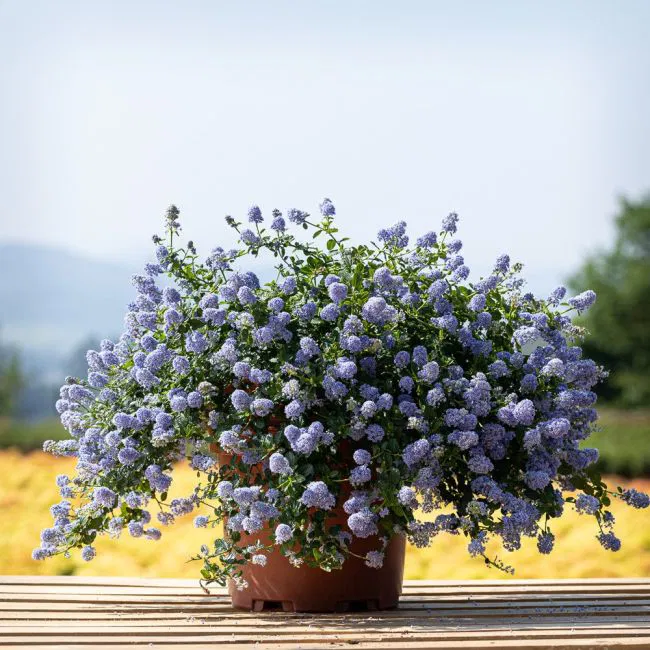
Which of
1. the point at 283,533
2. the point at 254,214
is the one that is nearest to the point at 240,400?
the point at 283,533

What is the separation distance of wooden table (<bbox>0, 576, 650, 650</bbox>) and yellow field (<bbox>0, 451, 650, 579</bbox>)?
1503mm

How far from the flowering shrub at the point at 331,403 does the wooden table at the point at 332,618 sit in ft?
0.48

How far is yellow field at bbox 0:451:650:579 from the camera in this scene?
4.29 m

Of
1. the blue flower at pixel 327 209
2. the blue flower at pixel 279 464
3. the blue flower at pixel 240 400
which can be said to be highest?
the blue flower at pixel 327 209

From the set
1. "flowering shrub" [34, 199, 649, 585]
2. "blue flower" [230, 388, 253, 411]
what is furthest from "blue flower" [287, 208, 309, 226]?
"blue flower" [230, 388, 253, 411]

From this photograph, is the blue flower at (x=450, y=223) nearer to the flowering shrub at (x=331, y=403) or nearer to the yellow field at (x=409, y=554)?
the flowering shrub at (x=331, y=403)

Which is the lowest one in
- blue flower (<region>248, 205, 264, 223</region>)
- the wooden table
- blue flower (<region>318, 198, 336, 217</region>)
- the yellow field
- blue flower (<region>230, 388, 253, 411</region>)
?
the yellow field

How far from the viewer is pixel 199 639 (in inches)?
73.8

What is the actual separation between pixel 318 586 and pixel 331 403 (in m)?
0.44

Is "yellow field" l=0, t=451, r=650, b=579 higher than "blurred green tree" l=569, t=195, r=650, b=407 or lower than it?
lower

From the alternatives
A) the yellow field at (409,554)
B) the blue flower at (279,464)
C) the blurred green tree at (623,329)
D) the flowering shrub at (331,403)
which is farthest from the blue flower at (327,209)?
the blurred green tree at (623,329)

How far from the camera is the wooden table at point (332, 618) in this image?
1845mm

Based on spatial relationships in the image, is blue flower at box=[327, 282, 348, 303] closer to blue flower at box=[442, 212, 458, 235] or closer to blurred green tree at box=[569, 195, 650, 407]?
blue flower at box=[442, 212, 458, 235]

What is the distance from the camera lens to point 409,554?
4.66m
